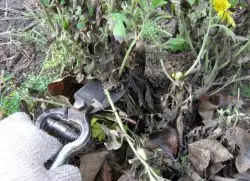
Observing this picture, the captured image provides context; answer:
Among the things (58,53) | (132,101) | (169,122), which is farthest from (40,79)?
(169,122)

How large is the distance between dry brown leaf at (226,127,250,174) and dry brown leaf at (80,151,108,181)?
1.27ft

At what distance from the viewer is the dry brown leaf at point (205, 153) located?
53.5 inches

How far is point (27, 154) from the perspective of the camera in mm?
1178

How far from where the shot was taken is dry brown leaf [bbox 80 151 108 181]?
1438mm

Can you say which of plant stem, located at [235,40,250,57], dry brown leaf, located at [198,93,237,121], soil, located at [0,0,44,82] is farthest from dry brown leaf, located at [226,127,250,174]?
soil, located at [0,0,44,82]

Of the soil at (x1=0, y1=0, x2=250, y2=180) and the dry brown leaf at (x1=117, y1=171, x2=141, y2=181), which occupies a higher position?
the soil at (x1=0, y1=0, x2=250, y2=180)

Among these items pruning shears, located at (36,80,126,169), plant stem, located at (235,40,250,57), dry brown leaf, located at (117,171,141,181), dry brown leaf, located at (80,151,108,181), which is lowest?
dry brown leaf, located at (117,171,141,181)

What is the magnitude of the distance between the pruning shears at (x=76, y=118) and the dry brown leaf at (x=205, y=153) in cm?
29

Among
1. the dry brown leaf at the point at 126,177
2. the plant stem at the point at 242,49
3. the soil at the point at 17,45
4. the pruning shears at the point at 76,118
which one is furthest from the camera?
the soil at the point at 17,45

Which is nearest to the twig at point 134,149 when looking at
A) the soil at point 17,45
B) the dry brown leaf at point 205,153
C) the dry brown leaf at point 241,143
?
the dry brown leaf at point 205,153

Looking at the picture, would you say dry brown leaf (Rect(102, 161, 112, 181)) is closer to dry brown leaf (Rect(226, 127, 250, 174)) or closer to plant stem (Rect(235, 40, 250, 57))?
dry brown leaf (Rect(226, 127, 250, 174))

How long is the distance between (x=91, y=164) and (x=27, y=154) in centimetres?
31

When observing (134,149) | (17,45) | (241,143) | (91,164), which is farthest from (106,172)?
(17,45)

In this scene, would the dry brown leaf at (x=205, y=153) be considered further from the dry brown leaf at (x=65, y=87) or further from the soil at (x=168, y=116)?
the dry brown leaf at (x=65, y=87)
